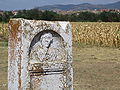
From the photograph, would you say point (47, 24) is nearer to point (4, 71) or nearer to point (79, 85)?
point (79, 85)

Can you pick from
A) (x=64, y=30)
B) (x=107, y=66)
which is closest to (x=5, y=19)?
(x=107, y=66)

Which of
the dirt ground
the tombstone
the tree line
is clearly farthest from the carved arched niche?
the tree line

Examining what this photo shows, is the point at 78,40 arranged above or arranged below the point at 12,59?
below

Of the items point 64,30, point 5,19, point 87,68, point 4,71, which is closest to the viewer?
point 64,30

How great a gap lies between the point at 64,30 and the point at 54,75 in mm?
675

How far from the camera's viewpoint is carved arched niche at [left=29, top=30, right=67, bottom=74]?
524 centimetres

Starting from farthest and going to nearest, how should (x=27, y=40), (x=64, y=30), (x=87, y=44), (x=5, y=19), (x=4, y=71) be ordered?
1. (x=5, y=19)
2. (x=87, y=44)
3. (x=4, y=71)
4. (x=64, y=30)
5. (x=27, y=40)

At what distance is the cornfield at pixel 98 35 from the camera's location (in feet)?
77.3

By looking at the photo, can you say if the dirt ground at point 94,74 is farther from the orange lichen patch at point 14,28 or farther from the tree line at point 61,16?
the tree line at point 61,16

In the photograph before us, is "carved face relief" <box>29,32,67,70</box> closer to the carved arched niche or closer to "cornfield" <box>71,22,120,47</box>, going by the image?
the carved arched niche

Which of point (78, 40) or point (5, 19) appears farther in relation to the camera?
point (5, 19)

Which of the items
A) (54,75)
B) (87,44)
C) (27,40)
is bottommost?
(87,44)

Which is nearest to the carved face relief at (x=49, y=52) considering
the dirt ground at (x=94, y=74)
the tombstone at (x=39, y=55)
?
the tombstone at (x=39, y=55)

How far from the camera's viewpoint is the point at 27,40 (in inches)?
202
